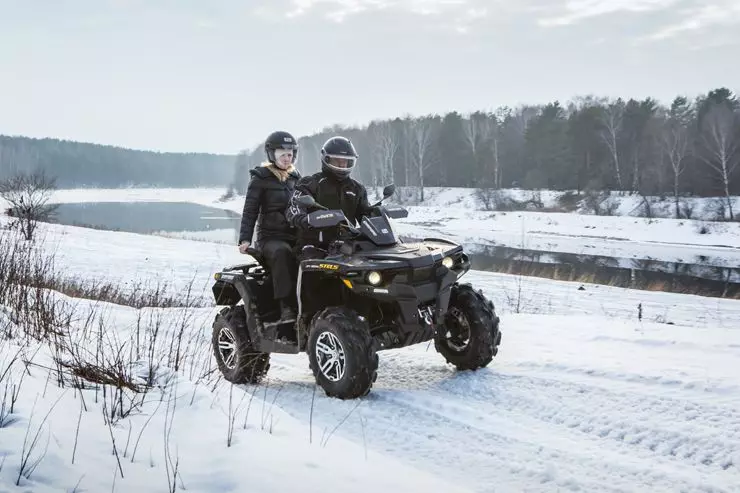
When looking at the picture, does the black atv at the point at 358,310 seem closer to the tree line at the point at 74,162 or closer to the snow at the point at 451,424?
the snow at the point at 451,424

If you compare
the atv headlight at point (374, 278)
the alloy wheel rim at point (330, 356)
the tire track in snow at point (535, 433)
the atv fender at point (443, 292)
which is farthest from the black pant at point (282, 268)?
the atv fender at point (443, 292)

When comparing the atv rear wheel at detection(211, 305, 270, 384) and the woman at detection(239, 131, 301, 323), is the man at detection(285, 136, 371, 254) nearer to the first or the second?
the woman at detection(239, 131, 301, 323)

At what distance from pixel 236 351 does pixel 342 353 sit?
155cm

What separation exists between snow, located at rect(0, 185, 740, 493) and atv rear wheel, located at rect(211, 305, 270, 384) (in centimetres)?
25

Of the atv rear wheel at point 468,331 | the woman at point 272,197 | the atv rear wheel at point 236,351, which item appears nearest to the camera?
the atv rear wheel at point 468,331

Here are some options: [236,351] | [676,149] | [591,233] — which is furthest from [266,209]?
[676,149]

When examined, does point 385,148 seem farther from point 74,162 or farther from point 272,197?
point 74,162

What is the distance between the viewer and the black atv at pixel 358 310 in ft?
17.7

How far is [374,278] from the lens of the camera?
5.38 meters

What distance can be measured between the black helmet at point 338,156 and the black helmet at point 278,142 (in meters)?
0.64

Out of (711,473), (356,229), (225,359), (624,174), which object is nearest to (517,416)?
(711,473)

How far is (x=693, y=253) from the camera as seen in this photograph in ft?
106

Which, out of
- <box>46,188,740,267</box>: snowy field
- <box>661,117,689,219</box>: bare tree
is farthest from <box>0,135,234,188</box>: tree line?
<box>661,117,689,219</box>: bare tree

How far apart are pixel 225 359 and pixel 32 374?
9.02 ft
